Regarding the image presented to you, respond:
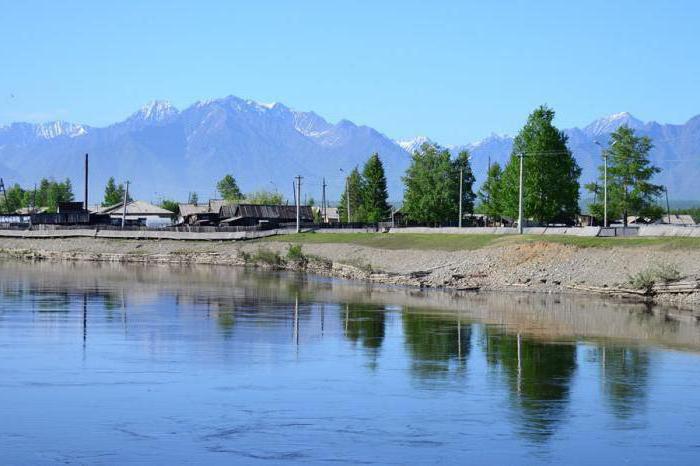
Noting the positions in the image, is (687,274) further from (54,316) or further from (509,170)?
(509,170)

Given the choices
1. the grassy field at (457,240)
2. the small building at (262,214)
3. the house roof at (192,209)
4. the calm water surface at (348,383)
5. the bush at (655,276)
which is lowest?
the calm water surface at (348,383)

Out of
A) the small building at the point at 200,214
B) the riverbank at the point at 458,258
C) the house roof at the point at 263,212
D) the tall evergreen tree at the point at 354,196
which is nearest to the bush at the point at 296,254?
the riverbank at the point at 458,258

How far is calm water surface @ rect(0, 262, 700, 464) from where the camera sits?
93.4 feet

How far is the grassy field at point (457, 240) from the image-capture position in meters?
77.3

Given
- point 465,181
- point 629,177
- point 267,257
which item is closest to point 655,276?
point 267,257

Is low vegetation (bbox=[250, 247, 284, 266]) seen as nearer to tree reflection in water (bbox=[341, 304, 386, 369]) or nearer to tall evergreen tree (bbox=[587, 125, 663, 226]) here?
tall evergreen tree (bbox=[587, 125, 663, 226])

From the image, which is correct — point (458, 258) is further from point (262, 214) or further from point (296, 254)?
point (262, 214)

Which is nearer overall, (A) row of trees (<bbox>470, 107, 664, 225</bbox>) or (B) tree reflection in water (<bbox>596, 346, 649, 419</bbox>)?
(B) tree reflection in water (<bbox>596, 346, 649, 419</bbox>)

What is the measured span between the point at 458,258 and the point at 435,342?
133 feet

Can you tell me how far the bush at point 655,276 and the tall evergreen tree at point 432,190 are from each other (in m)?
73.2

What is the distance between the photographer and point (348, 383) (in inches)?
1474

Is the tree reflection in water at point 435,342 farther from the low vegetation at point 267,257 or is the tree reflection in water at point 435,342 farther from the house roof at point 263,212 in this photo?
the house roof at point 263,212

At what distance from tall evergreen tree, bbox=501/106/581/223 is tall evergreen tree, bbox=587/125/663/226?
12.7 m

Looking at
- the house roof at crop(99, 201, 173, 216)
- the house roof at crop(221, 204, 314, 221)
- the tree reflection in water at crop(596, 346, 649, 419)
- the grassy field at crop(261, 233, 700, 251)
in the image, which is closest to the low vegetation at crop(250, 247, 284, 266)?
the grassy field at crop(261, 233, 700, 251)
